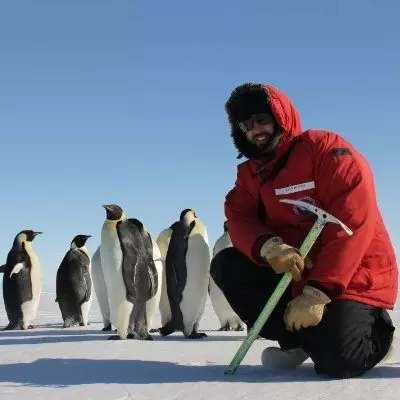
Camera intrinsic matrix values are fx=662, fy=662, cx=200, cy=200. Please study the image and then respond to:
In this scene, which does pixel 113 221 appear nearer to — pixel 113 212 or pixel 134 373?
pixel 113 212

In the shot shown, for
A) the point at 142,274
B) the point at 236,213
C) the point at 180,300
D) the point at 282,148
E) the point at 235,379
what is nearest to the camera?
the point at 235,379

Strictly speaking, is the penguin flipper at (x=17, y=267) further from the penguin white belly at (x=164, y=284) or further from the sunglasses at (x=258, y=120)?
the sunglasses at (x=258, y=120)

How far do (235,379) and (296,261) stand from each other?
57 cm

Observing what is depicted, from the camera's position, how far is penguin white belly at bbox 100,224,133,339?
6141 mm

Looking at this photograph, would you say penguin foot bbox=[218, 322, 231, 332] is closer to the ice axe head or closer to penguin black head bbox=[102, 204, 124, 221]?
penguin black head bbox=[102, 204, 124, 221]

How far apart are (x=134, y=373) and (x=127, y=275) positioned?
3.17 metres

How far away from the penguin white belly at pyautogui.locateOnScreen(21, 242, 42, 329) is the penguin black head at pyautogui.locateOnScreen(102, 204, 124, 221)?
3.52m

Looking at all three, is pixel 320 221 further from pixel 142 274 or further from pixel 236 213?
pixel 142 274

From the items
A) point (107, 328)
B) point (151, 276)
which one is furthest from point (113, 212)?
point (107, 328)

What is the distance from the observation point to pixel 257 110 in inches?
125

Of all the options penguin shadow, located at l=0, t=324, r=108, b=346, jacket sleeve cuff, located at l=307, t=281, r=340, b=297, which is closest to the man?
jacket sleeve cuff, located at l=307, t=281, r=340, b=297

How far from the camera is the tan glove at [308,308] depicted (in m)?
2.75

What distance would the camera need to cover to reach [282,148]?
3.12 metres

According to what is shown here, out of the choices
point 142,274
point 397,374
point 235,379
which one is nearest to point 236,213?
point 235,379
